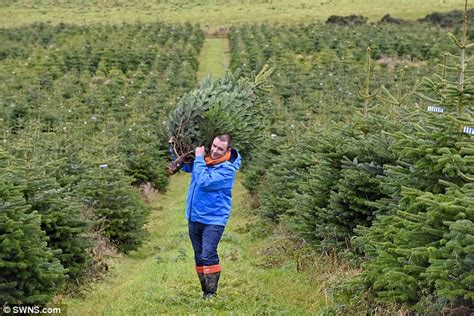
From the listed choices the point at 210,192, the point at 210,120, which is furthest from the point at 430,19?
the point at 210,192

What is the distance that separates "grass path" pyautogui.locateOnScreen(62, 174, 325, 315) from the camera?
7191 millimetres

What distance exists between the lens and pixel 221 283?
26.8 feet

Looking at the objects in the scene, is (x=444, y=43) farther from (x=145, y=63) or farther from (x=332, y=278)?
(x=332, y=278)

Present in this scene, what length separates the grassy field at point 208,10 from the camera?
56.4m

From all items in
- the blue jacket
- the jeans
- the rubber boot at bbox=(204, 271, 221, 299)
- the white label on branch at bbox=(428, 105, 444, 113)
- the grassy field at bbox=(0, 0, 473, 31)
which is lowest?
the grassy field at bbox=(0, 0, 473, 31)

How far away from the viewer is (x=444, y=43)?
1631 inches

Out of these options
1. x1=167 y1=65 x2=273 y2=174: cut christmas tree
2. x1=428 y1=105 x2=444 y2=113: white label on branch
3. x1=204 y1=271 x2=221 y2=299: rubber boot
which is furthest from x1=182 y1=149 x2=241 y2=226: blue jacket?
x1=428 y1=105 x2=444 y2=113: white label on branch

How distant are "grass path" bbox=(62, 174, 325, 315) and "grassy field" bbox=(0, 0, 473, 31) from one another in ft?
140

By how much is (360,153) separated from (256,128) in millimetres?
1372

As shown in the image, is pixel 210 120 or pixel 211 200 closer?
pixel 211 200

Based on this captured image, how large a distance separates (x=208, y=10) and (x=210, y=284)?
55.6 m

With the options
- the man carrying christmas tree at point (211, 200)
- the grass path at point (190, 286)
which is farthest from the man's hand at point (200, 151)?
the grass path at point (190, 286)

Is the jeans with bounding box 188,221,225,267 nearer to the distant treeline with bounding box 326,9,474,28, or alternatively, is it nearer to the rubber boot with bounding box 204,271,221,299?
the rubber boot with bounding box 204,271,221,299

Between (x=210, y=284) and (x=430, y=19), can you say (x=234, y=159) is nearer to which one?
(x=210, y=284)
